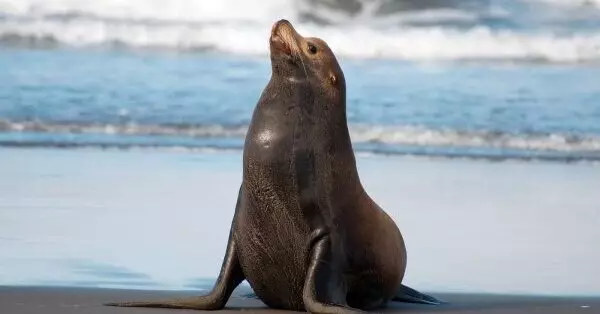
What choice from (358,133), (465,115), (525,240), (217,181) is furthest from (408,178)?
(465,115)

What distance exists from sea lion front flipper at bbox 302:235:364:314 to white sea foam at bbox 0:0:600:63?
1272 cm

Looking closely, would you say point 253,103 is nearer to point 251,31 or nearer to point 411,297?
point 251,31

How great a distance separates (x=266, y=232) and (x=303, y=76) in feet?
2.21

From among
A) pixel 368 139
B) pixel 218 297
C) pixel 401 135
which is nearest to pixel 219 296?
pixel 218 297

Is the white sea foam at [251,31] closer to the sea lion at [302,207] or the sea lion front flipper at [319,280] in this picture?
the sea lion at [302,207]

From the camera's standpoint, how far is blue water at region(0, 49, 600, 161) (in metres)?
15.2

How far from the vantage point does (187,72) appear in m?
18.2

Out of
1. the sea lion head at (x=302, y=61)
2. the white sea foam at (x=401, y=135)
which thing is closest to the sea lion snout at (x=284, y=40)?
the sea lion head at (x=302, y=61)

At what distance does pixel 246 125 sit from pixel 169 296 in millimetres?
9231

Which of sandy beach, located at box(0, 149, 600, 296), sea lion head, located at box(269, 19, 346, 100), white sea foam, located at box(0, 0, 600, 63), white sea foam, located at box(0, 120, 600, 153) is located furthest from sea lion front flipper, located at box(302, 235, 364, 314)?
white sea foam, located at box(0, 0, 600, 63)

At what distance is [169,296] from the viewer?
7.01 meters

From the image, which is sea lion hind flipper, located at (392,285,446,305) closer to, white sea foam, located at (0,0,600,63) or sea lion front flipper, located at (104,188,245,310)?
sea lion front flipper, located at (104,188,245,310)

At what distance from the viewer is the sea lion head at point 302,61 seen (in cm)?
634

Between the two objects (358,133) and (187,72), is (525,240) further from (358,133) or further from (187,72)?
(187,72)
